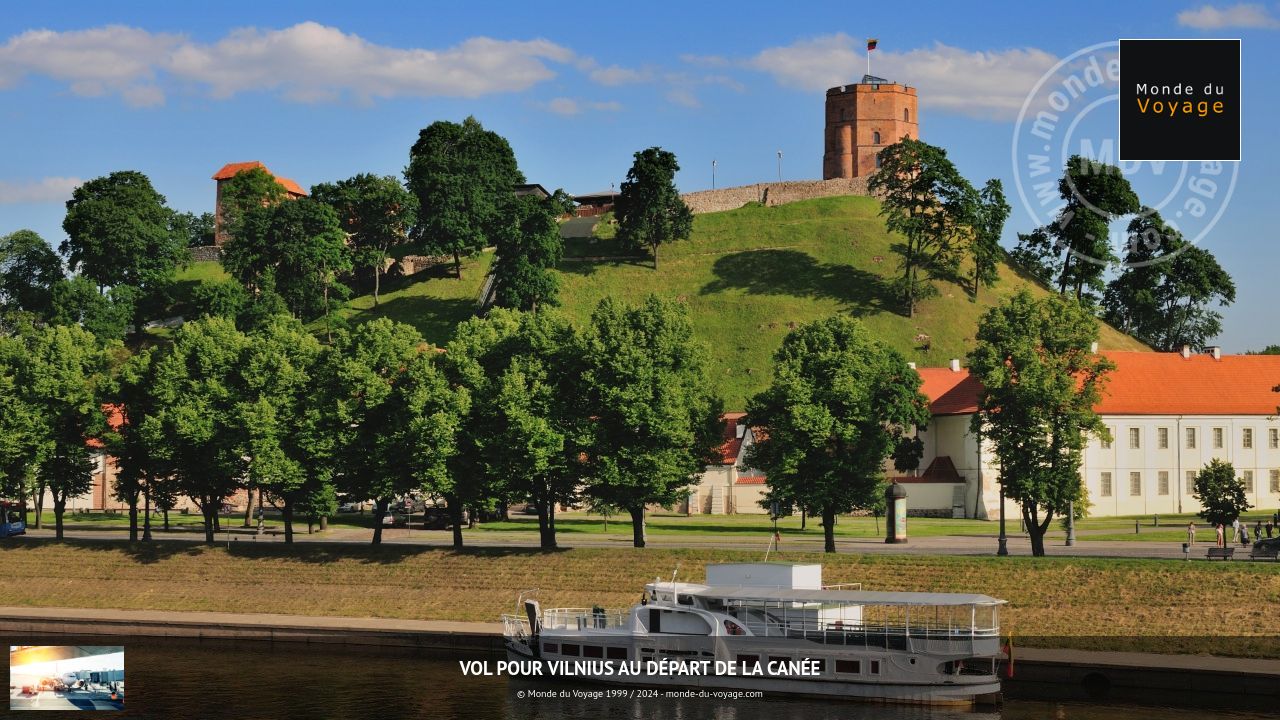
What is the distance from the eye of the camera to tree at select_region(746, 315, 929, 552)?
2721 inches

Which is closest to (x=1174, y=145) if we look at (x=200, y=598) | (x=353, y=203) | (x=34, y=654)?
(x=34, y=654)

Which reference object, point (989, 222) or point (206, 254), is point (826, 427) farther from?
point (206, 254)

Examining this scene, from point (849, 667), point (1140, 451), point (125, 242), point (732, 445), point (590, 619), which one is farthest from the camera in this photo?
point (125, 242)

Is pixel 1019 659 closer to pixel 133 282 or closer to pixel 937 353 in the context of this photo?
pixel 937 353

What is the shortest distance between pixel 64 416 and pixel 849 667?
5308 cm

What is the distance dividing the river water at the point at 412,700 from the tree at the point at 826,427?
846 inches

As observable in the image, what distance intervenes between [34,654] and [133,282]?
10805cm

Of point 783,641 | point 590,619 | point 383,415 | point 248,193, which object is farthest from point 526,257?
point 783,641

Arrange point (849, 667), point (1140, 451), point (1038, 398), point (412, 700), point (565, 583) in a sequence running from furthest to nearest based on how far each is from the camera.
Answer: point (1140, 451) → point (565, 583) → point (1038, 398) → point (849, 667) → point (412, 700)

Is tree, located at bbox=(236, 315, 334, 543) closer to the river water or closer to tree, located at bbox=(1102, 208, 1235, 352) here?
the river water

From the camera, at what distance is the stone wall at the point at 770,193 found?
172125mm

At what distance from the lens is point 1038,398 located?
65938 mm

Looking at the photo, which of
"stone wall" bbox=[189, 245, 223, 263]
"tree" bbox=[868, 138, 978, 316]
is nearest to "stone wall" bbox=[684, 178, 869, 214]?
"tree" bbox=[868, 138, 978, 316]

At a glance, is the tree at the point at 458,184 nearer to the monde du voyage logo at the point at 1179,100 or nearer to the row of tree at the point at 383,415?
the row of tree at the point at 383,415
